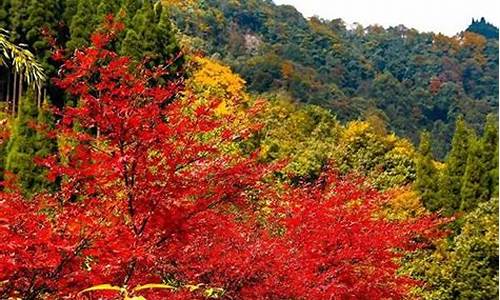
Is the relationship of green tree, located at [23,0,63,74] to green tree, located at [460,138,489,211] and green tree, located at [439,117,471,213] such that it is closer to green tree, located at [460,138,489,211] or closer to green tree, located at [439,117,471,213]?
green tree, located at [439,117,471,213]

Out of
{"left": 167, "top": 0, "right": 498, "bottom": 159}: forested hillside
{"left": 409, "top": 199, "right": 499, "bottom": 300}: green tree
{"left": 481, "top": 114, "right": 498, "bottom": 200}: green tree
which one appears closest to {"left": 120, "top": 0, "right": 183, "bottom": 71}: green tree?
{"left": 481, "top": 114, "right": 498, "bottom": 200}: green tree

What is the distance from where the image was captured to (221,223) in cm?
726

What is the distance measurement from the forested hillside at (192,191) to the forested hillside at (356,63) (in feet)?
51.2

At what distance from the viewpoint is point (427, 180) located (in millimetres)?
24406

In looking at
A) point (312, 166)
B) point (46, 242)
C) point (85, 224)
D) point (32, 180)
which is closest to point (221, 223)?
point (85, 224)

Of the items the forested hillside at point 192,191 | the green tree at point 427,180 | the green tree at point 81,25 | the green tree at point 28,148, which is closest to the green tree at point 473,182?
the forested hillside at point 192,191

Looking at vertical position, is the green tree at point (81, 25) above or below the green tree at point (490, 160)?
above

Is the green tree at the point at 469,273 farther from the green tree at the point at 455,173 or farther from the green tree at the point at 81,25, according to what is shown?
the green tree at the point at 81,25

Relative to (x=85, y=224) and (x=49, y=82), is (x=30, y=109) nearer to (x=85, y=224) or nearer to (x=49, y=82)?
(x=49, y=82)

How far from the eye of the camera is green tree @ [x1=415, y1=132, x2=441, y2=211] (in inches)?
955

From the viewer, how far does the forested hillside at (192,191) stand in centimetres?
593

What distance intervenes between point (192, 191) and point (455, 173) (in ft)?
64.1

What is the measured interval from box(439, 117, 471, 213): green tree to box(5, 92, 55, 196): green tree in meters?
12.8

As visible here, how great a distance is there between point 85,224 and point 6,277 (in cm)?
81
